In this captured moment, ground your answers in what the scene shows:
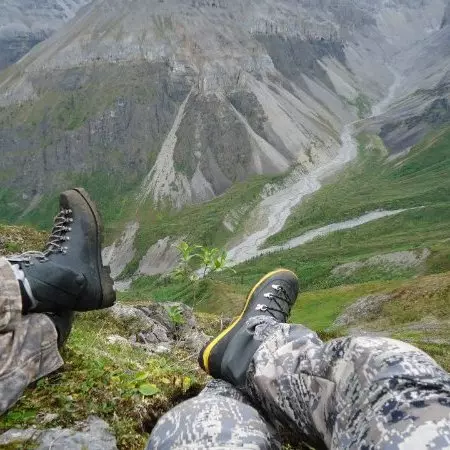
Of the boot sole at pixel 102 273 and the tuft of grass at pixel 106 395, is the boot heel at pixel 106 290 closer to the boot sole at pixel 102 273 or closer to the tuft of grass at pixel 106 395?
the boot sole at pixel 102 273


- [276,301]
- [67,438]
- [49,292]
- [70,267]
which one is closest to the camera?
[67,438]

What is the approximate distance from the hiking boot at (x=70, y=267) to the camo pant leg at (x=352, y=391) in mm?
1903

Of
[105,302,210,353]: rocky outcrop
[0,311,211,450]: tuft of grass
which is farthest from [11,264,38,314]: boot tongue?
[105,302,210,353]: rocky outcrop

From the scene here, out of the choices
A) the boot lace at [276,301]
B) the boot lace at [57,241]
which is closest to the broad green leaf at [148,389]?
the boot lace at [276,301]

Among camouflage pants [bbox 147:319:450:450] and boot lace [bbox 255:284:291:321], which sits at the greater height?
camouflage pants [bbox 147:319:450:450]

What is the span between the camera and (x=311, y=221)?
143 meters

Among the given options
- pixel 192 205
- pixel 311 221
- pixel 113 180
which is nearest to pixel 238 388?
pixel 311 221

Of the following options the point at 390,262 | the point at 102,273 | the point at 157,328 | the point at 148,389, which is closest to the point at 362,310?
the point at 157,328

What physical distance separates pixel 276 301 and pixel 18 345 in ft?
8.86

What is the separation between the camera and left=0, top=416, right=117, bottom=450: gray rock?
4.07 m

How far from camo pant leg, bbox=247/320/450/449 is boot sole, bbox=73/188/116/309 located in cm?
182

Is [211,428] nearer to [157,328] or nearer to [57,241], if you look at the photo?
[57,241]

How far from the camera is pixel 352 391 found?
345cm

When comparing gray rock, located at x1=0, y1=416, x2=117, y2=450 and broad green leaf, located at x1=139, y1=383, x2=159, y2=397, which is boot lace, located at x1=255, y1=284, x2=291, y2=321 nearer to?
broad green leaf, located at x1=139, y1=383, x2=159, y2=397
